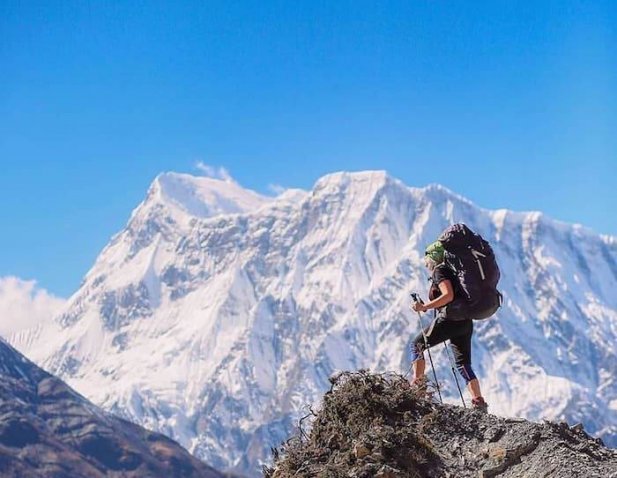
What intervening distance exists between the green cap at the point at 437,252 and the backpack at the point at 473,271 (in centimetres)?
11

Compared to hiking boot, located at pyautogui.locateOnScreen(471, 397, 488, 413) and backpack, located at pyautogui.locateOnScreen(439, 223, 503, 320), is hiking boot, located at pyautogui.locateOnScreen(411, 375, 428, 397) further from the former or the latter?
backpack, located at pyautogui.locateOnScreen(439, 223, 503, 320)

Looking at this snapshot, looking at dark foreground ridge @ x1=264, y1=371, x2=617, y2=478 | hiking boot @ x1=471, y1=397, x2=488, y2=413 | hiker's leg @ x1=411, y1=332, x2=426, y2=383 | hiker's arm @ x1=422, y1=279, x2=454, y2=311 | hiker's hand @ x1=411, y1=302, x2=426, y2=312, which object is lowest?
dark foreground ridge @ x1=264, y1=371, x2=617, y2=478

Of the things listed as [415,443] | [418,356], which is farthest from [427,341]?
[415,443]

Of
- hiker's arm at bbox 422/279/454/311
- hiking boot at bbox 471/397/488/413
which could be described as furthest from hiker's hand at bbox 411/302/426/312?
hiking boot at bbox 471/397/488/413

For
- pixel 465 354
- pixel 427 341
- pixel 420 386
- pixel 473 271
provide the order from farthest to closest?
pixel 465 354 → pixel 427 341 → pixel 473 271 → pixel 420 386

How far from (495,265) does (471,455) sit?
213cm

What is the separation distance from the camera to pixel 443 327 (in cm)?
1104

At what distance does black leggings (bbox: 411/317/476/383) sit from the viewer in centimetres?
1104

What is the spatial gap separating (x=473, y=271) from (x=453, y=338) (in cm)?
85

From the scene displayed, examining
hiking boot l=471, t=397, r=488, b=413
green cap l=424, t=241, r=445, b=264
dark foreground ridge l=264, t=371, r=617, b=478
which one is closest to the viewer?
dark foreground ridge l=264, t=371, r=617, b=478

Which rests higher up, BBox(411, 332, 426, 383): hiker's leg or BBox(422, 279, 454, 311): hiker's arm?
BBox(422, 279, 454, 311): hiker's arm

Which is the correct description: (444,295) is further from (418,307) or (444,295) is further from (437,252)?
(418,307)

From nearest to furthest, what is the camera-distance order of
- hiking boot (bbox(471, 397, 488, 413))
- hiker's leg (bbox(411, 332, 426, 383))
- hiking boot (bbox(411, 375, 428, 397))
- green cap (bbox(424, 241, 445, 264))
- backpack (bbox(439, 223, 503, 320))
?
hiking boot (bbox(411, 375, 428, 397)) → hiking boot (bbox(471, 397, 488, 413)) → backpack (bbox(439, 223, 503, 320)) → green cap (bbox(424, 241, 445, 264)) → hiker's leg (bbox(411, 332, 426, 383))

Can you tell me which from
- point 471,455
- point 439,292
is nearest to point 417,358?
point 439,292
